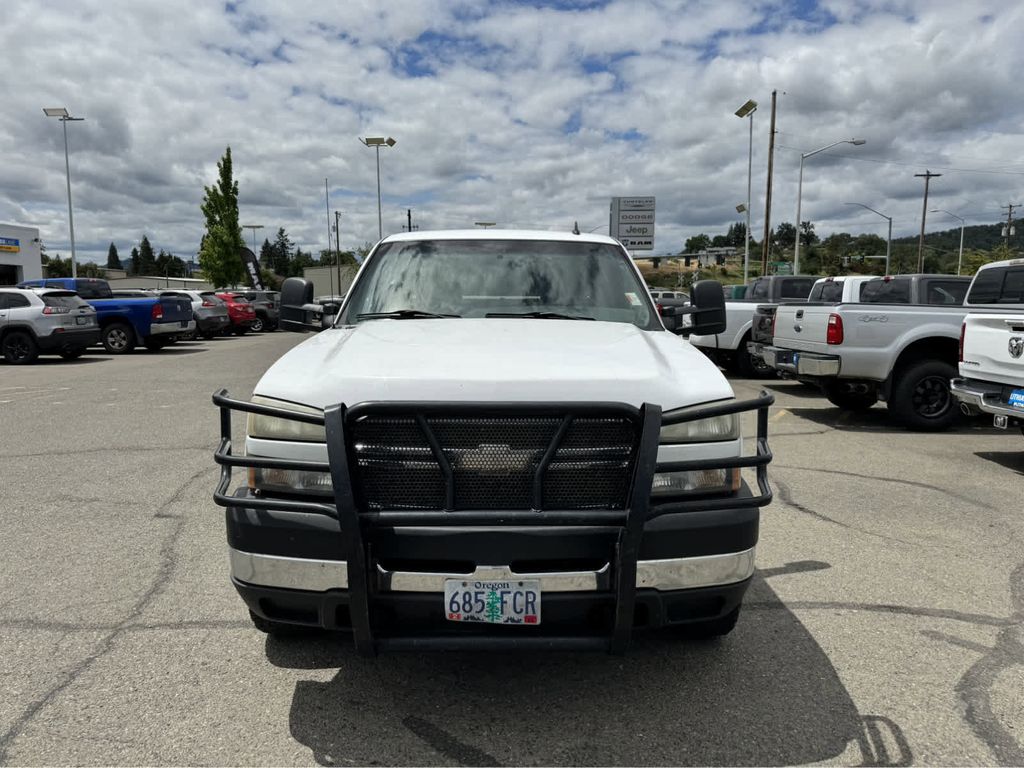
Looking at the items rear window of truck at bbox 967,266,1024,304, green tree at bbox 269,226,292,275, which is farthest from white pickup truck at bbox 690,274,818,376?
green tree at bbox 269,226,292,275

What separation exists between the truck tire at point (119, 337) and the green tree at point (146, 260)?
139 metres

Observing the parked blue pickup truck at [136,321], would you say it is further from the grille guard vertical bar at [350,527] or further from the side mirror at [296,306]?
the grille guard vertical bar at [350,527]

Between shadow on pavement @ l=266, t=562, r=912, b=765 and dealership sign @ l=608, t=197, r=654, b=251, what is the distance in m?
25.5

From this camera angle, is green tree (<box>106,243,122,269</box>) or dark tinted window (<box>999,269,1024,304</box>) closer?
dark tinted window (<box>999,269,1024,304</box>)

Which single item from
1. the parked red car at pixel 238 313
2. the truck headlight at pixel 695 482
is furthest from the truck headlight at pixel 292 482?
the parked red car at pixel 238 313

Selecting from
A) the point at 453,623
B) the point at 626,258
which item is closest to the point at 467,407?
the point at 453,623

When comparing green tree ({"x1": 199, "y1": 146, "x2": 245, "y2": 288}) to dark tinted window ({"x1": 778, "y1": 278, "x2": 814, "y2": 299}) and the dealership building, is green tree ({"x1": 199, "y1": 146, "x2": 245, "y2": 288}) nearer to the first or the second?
the dealership building

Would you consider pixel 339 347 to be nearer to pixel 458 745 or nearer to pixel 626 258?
pixel 458 745

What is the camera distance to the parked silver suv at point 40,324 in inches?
681

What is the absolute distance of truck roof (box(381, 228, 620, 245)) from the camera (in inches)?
187

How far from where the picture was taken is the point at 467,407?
2607mm

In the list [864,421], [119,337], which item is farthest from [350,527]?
[119,337]

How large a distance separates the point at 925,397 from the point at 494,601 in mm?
8192

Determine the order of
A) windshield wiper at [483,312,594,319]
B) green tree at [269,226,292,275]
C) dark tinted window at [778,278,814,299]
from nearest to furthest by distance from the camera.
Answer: windshield wiper at [483,312,594,319], dark tinted window at [778,278,814,299], green tree at [269,226,292,275]
